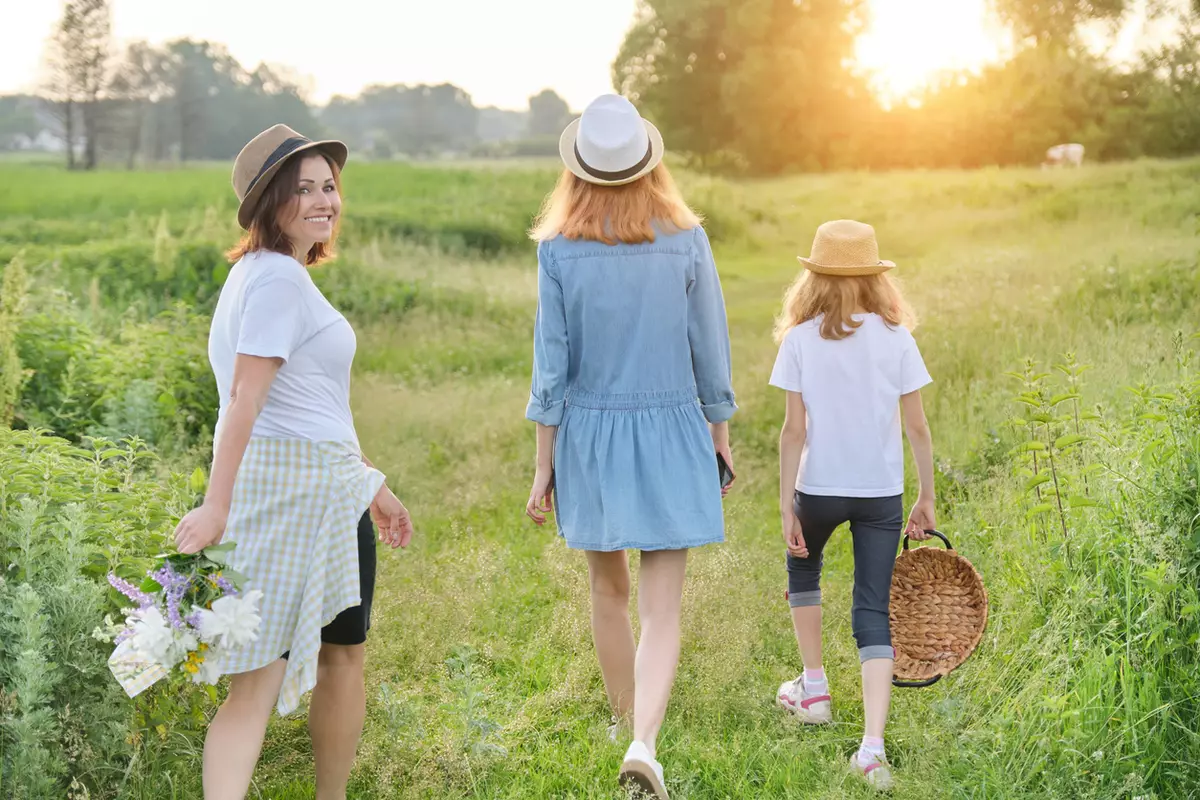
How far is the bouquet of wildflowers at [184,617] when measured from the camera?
284cm

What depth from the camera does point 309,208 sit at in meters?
3.15

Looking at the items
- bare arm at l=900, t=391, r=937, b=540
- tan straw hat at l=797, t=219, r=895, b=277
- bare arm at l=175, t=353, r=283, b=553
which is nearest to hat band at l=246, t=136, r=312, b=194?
bare arm at l=175, t=353, r=283, b=553

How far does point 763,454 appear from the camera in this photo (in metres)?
8.30

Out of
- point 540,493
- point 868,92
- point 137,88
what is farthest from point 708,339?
point 137,88

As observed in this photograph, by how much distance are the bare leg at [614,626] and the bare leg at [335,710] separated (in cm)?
86

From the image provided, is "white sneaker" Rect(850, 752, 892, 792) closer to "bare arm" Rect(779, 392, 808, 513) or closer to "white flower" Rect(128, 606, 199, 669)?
"bare arm" Rect(779, 392, 808, 513)

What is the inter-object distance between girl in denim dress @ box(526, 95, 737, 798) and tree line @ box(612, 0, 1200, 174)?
37.9 ft

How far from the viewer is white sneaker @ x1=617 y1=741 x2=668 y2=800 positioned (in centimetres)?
337

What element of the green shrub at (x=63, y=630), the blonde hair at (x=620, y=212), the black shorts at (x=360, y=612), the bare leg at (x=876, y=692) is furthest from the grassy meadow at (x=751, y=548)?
the blonde hair at (x=620, y=212)

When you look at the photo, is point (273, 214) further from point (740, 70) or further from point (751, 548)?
point (740, 70)

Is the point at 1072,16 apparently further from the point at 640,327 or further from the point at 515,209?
the point at 640,327

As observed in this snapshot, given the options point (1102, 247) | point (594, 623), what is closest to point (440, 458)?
point (594, 623)

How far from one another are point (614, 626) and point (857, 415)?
1071mm

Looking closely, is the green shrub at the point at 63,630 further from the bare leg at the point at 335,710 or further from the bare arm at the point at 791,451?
the bare arm at the point at 791,451
